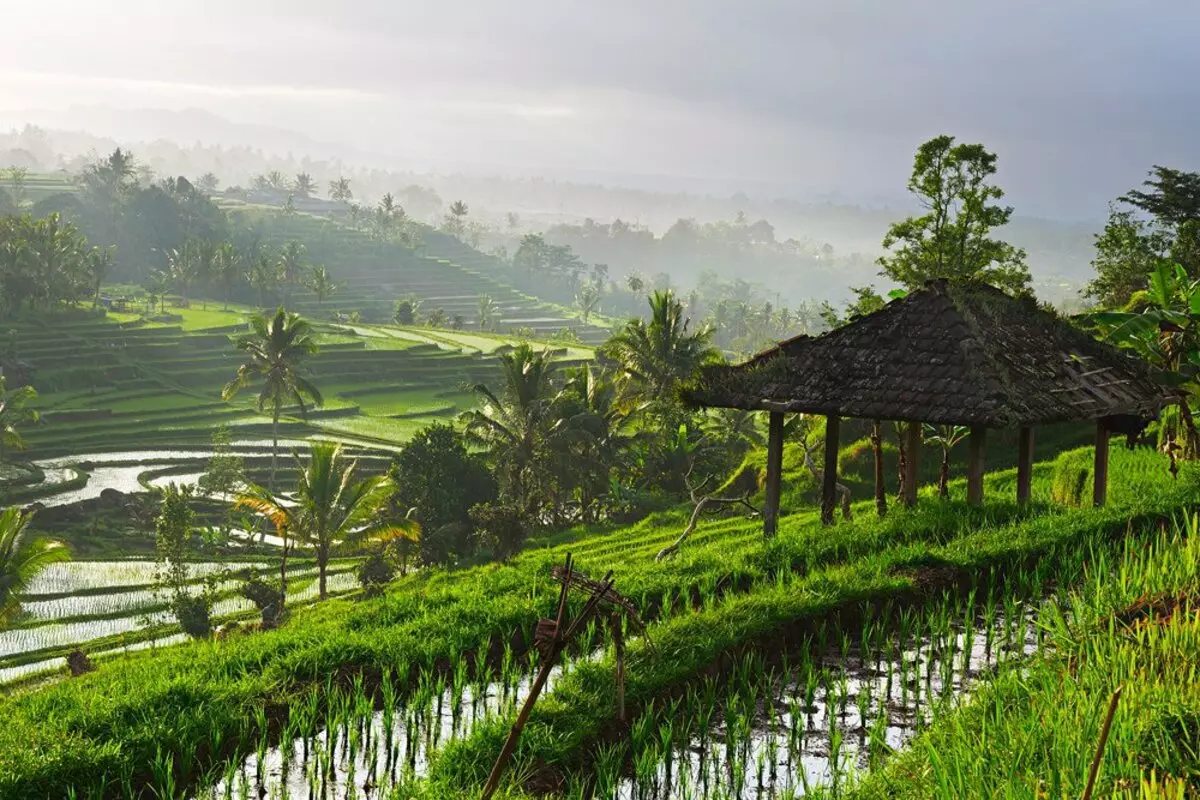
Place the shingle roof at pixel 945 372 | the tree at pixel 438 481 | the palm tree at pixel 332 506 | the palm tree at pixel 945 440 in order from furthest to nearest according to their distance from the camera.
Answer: the tree at pixel 438 481 < the palm tree at pixel 332 506 < the palm tree at pixel 945 440 < the shingle roof at pixel 945 372

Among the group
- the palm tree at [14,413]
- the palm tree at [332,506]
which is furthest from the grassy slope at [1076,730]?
the palm tree at [14,413]

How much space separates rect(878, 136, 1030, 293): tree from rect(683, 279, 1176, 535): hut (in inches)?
563

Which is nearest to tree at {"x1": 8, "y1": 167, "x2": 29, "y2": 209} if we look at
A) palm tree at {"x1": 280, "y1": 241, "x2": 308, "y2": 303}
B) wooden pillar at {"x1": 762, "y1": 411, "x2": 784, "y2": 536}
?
palm tree at {"x1": 280, "y1": 241, "x2": 308, "y2": 303}

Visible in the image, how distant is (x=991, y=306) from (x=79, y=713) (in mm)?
9156

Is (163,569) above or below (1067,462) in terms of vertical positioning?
below

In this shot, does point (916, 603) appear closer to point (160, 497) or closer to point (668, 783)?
point (668, 783)

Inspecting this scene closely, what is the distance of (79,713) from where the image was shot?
234 inches

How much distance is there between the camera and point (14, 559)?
20.0 metres

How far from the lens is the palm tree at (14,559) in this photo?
1962 cm

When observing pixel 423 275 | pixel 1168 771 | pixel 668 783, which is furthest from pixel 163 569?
pixel 423 275

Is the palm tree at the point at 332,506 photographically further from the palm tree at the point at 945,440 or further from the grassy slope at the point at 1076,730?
the grassy slope at the point at 1076,730

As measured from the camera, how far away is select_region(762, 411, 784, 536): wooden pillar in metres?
11.6

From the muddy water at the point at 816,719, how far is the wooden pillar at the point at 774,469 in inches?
168

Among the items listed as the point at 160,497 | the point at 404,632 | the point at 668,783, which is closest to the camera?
the point at 668,783
